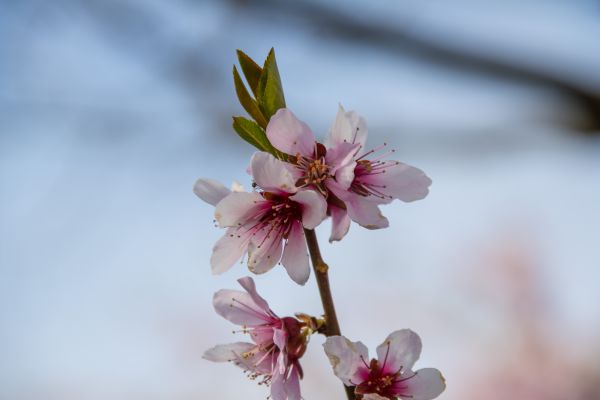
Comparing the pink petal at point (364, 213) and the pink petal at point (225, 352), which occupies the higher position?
the pink petal at point (364, 213)

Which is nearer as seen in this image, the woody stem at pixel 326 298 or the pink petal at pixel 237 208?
the woody stem at pixel 326 298

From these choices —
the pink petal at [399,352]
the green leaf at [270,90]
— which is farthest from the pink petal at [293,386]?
the green leaf at [270,90]

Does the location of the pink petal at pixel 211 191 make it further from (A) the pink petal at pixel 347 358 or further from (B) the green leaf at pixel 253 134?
(A) the pink petal at pixel 347 358

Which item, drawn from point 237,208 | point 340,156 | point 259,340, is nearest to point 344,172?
point 340,156

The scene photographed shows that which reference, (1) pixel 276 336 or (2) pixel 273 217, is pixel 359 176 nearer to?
(2) pixel 273 217

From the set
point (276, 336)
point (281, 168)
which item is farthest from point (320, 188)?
point (276, 336)

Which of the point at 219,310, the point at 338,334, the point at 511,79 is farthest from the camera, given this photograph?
the point at 511,79
